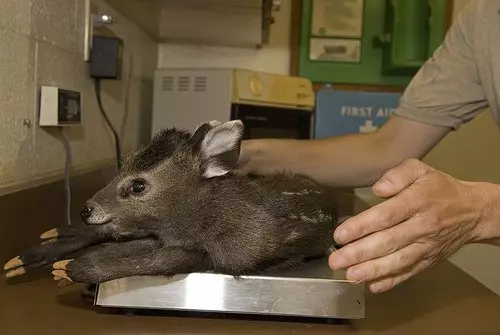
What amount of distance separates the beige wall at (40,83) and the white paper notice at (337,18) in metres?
1.17

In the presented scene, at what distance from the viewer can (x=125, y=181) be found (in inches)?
33.7

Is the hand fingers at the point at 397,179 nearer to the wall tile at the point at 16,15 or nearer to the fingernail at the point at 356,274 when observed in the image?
the fingernail at the point at 356,274

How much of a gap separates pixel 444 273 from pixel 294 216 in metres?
0.48

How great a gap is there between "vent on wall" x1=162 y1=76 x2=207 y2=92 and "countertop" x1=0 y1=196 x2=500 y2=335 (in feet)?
4.06

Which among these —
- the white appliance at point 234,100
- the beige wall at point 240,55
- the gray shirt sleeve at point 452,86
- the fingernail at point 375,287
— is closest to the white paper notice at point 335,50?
the beige wall at point 240,55

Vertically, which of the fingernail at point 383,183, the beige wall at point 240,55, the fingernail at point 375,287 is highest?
the beige wall at point 240,55

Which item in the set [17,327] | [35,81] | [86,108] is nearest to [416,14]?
[86,108]

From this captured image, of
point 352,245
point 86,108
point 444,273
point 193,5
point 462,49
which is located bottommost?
point 444,273

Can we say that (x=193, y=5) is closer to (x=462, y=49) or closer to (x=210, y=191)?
(x=462, y=49)

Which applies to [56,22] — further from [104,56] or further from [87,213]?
[87,213]

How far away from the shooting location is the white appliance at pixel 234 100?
2119 millimetres

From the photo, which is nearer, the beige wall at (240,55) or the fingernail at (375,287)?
the fingernail at (375,287)

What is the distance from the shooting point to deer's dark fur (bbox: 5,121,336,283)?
80cm

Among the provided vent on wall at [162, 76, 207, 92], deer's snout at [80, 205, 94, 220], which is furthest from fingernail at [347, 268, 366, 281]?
vent on wall at [162, 76, 207, 92]
